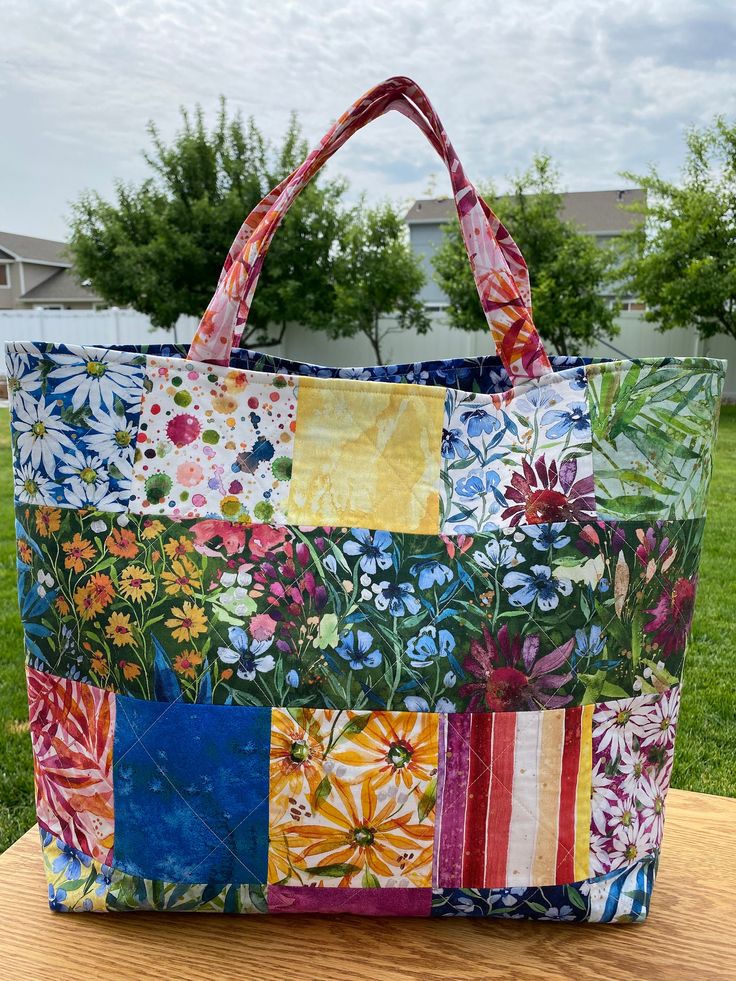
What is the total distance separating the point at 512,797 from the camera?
0.55 meters

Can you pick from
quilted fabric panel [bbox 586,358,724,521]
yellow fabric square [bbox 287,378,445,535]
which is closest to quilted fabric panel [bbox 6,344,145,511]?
yellow fabric square [bbox 287,378,445,535]

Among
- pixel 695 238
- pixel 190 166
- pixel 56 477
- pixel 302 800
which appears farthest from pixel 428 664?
pixel 190 166

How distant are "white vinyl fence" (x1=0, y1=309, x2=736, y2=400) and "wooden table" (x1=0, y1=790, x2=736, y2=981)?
11622mm

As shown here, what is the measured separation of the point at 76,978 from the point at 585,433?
523 millimetres

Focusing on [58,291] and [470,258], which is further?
[58,291]

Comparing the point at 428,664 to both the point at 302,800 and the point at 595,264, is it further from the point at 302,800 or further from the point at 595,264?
the point at 595,264

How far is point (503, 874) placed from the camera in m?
0.56

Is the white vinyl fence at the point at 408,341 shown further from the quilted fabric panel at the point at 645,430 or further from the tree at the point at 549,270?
the quilted fabric panel at the point at 645,430

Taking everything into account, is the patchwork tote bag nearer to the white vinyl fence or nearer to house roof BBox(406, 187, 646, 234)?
the white vinyl fence

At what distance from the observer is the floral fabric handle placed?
576mm

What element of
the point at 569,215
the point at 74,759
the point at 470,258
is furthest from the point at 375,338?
the point at 74,759

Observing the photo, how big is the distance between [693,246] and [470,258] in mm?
12225

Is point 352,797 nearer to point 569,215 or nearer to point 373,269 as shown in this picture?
point 373,269

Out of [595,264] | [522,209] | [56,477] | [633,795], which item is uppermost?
[522,209]
